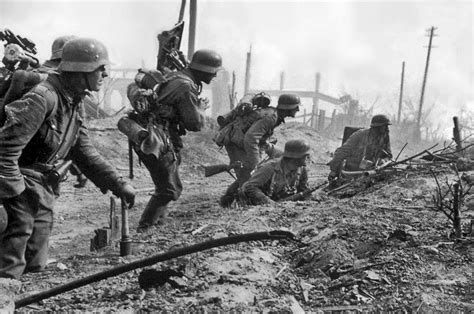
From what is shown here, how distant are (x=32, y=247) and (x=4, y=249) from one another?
37cm

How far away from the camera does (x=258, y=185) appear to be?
6.97m

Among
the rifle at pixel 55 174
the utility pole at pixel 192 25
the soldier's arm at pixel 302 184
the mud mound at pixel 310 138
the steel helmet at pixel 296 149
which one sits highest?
the utility pole at pixel 192 25

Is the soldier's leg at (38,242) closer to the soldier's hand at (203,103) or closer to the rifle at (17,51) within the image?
the rifle at (17,51)

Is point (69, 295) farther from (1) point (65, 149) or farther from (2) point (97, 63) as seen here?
(2) point (97, 63)

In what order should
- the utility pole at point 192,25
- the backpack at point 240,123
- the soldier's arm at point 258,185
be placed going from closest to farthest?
the soldier's arm at point 258,185 → the backpack at point 240,123 → the utility pole at point 192,25

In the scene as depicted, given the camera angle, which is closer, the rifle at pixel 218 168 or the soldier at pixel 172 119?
the soldier at pixel 172 119

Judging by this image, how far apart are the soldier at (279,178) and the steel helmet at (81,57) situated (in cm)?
324

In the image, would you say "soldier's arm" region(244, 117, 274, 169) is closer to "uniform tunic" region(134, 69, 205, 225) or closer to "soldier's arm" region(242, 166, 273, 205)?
"soldier's arm" region(242, 166, 273, 205)

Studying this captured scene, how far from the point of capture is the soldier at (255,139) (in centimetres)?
783

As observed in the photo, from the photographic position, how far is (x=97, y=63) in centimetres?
405

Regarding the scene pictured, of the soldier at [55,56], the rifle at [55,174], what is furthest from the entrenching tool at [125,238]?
the soldier at [55,56]

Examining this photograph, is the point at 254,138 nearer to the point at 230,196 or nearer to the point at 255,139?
the point at 255,139

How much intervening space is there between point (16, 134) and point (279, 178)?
412 centimetres

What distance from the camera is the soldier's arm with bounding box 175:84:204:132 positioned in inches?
237
